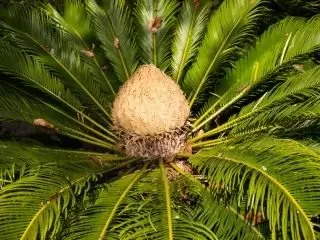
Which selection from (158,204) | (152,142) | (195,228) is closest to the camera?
(195,228)

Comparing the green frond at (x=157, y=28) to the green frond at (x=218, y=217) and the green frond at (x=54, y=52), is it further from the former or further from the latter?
the green frond at (x=218, y=217)

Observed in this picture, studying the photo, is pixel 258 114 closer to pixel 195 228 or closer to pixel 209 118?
pixel 209 118

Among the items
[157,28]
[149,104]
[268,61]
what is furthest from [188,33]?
[149,104]

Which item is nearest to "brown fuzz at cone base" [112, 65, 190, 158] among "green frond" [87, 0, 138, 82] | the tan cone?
the tan cone

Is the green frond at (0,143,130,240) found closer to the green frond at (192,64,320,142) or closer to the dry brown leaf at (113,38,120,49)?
the green frond at (192,64,320,142)

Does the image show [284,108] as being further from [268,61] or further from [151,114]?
[151,114]

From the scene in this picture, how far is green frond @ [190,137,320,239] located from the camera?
2.52 m

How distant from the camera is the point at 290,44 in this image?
4.04 m

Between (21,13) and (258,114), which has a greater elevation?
(21,13)

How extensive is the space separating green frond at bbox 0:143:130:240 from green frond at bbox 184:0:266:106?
123cm

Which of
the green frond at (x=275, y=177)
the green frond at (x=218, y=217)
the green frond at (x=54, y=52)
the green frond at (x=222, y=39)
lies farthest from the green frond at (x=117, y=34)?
the green frond at (x=218, y=217)

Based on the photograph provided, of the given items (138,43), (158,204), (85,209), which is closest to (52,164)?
(85,209)

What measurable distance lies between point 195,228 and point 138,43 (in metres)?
2.41

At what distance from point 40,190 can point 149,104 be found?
3.64 ft
